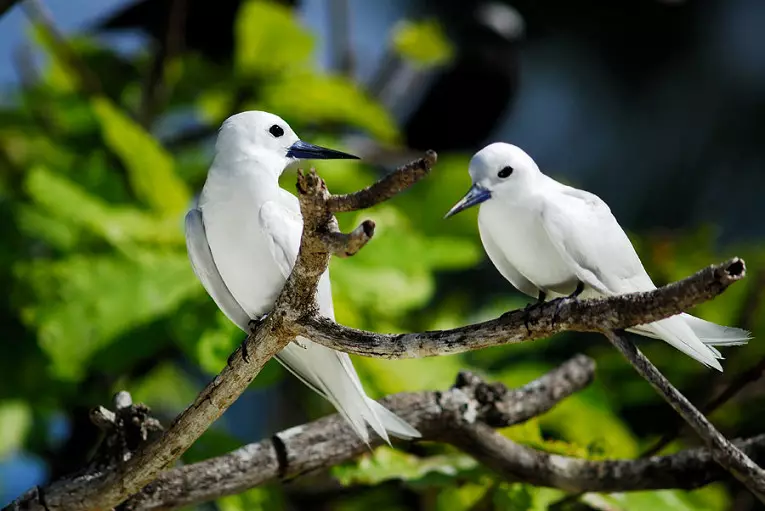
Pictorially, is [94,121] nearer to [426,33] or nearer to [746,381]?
[426,33]

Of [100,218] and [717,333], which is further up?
[100,218]

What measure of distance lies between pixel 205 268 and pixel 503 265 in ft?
0.66

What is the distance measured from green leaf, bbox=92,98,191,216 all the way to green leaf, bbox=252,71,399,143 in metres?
0.20

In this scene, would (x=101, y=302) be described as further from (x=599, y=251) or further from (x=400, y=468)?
(x=599, y=251)

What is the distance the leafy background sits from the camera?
107cm

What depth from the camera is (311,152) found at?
0.57m

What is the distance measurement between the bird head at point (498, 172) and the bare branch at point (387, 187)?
7 cm

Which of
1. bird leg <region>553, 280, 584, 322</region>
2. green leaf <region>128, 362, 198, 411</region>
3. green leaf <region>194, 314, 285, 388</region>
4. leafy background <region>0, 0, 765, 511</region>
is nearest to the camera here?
bird leg <region>553, 280, 584, 322</region>

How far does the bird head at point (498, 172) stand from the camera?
56 cm

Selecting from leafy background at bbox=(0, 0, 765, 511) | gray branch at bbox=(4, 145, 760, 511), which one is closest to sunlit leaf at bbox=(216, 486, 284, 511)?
leafy background at bbox=(0, 0, 765, 511)

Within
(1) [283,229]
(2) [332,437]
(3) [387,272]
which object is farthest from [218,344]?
(1) [283,229]

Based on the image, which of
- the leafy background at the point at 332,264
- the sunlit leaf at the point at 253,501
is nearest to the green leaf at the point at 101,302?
the leafy background at the point at 332,264

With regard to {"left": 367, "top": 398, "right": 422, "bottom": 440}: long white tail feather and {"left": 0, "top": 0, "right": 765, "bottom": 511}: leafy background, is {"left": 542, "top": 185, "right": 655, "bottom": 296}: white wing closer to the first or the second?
{"left": 367, "top": 398, "right": 422, "bottom": 440}: long white tail feather

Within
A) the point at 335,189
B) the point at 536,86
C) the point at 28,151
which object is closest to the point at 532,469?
the point at 335,189
